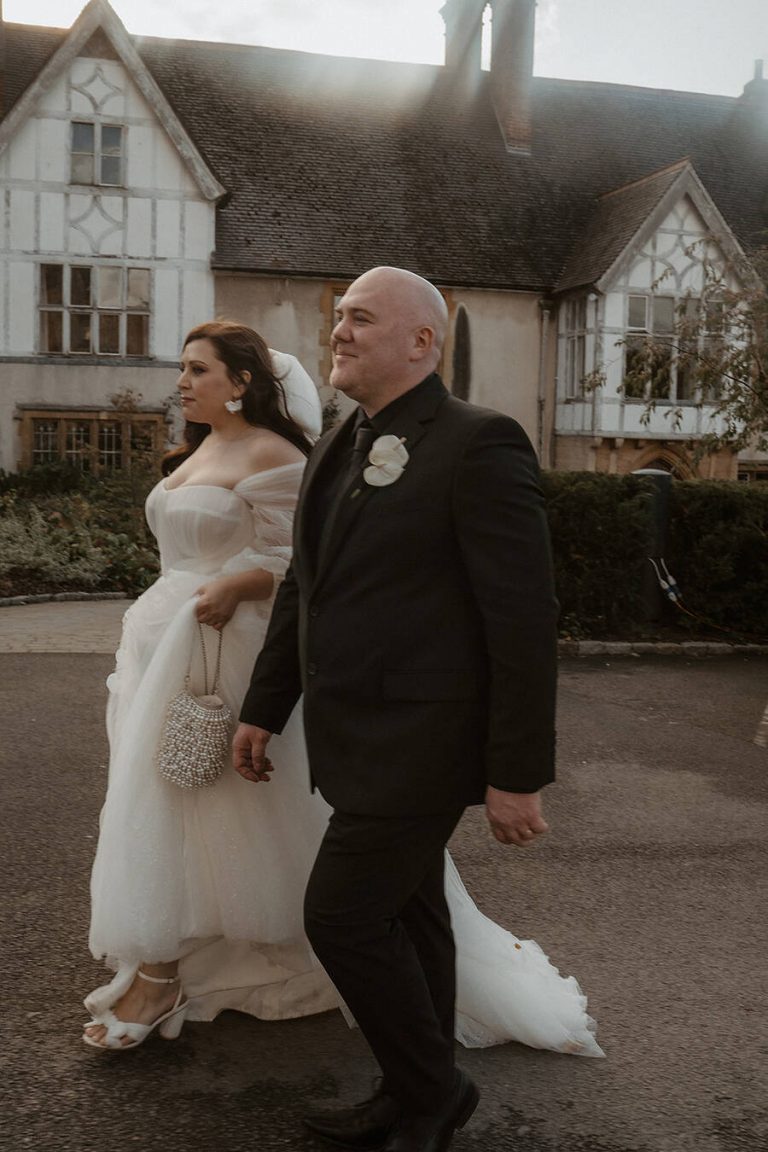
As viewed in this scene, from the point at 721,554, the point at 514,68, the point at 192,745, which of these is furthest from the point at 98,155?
the point at 192,745

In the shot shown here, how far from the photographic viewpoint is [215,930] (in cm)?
373

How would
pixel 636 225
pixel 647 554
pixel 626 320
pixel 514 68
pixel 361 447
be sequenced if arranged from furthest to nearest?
1. pixel 514 68
2. pixel 626 320
3. pixel 636 225
4. pixel 647 554
5. pixel 361 447

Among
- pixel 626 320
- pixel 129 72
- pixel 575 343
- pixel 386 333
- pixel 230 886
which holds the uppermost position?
pixel 129 72

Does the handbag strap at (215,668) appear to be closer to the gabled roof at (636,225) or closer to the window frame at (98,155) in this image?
the window frame at (98,155)

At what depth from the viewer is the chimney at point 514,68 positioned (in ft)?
99.6

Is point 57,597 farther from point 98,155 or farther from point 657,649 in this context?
point 98,155

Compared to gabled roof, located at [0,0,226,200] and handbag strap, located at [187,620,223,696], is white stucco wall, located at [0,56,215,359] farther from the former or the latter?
handbag strap, located at [187,620,223,696]

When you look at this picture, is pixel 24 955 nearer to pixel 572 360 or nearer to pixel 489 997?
pixel 489 997

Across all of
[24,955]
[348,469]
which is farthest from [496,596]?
[24,955]

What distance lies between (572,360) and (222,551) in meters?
24.3

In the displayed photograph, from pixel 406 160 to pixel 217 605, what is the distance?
26.9 metres

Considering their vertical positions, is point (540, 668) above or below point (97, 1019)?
above

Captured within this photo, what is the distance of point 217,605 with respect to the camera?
3.73 meters

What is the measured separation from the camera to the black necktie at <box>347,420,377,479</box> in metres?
2.97
